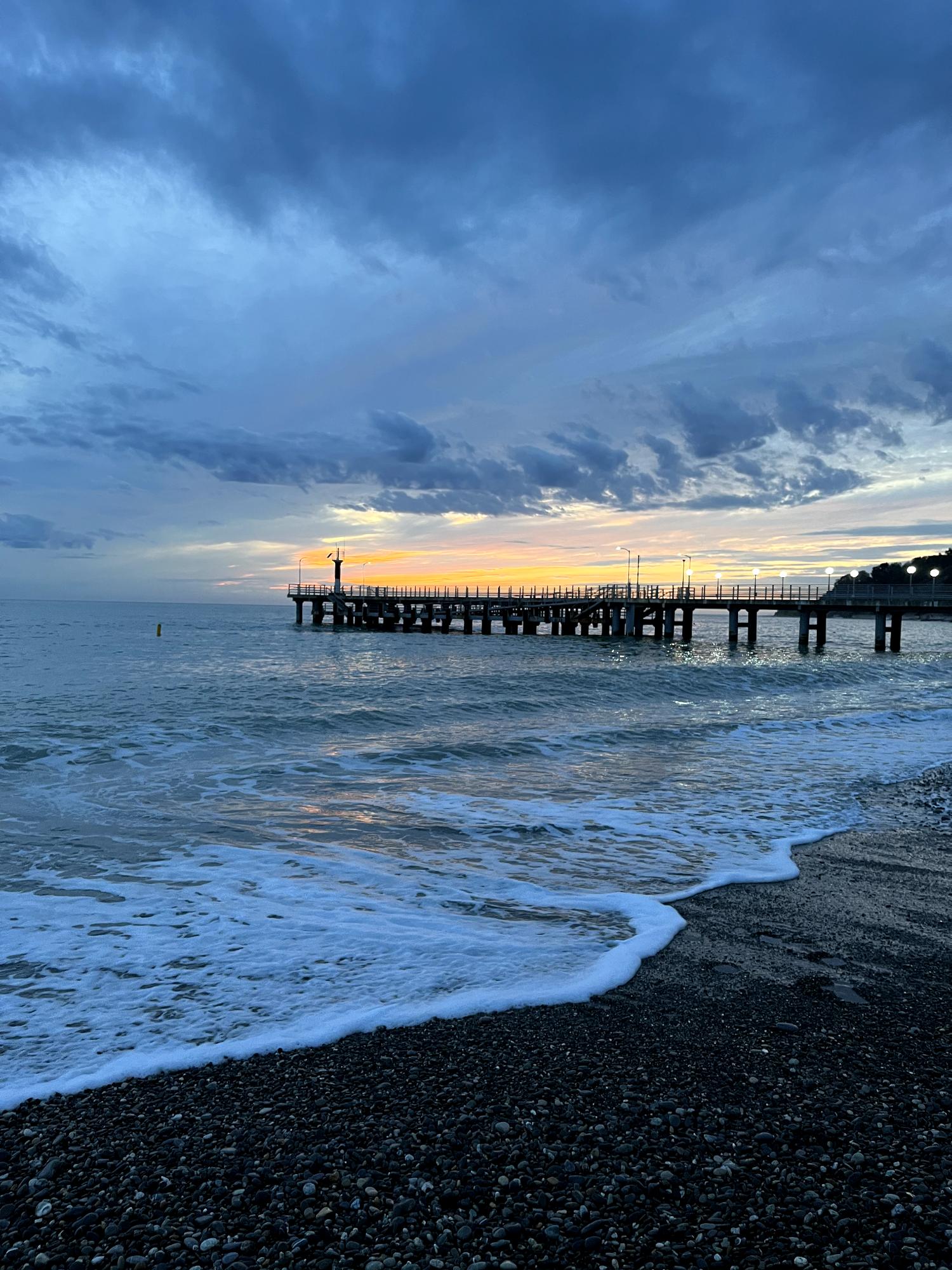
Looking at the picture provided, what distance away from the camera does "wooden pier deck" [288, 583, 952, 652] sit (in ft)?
A: 182

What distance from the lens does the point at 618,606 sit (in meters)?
70.1

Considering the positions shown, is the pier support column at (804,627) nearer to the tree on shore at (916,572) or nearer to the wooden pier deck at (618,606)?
the wooden pier deck at (618,606)

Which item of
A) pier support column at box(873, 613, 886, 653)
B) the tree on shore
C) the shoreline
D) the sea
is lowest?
the sea

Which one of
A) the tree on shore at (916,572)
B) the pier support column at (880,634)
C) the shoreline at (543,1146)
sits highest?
the tree on shore at (916,572)

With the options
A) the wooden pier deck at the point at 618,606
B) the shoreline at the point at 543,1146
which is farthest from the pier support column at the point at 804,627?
the shoreline at the point at 543,1146

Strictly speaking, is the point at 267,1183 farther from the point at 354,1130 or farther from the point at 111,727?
the point at 111,727

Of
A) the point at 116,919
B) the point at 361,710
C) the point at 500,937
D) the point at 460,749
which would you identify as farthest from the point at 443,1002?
the point at 361,710

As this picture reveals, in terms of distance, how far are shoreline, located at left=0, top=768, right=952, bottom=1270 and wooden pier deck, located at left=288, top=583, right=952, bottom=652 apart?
55271mm

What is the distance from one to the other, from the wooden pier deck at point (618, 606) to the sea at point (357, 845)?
33.6 metres

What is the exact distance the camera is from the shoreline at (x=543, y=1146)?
2.74 metres

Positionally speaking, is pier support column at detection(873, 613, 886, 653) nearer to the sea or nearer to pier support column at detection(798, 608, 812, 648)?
pier support column at detection(798, 608, 812, 648)

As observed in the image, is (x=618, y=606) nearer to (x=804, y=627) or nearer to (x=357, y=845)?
(x=804, y=627)

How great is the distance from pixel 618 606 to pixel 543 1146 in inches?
2690

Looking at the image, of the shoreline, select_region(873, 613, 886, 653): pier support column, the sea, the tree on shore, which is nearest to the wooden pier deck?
select_region(873, 613, 886, 653): pier support column
